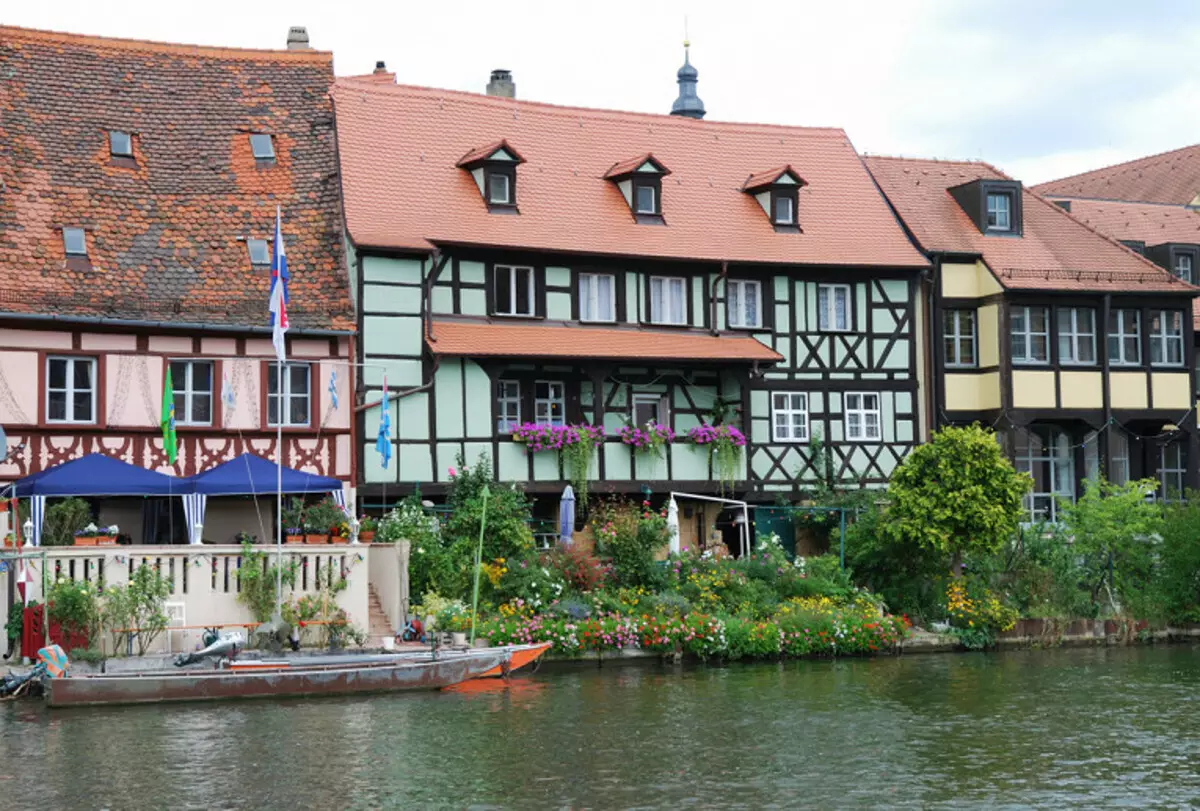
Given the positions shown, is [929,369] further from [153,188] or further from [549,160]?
[153,188]

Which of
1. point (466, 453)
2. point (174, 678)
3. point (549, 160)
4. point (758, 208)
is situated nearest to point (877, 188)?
point (758, 208)

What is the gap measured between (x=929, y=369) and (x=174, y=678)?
78.0 ft

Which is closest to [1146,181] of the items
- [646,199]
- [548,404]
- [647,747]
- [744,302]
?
[744,302]

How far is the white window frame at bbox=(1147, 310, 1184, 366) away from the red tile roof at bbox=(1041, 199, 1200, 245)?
5404 mm

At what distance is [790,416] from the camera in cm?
4222

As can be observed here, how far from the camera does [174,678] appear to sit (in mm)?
26594

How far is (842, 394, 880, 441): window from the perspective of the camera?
42.8 m

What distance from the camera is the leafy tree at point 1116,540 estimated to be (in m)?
39.0

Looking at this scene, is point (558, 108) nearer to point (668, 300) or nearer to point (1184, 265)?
point (668, 300)

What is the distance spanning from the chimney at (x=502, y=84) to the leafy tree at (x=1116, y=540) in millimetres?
20587

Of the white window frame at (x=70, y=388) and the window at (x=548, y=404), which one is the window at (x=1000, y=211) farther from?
the white window frame at (x=70, y=388)

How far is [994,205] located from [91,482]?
25.8 m

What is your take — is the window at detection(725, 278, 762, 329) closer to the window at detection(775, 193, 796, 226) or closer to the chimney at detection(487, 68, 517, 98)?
the window at detection(775, 193, 796, 226)

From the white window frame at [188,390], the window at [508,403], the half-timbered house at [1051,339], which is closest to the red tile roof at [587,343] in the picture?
the window at [508,403]
